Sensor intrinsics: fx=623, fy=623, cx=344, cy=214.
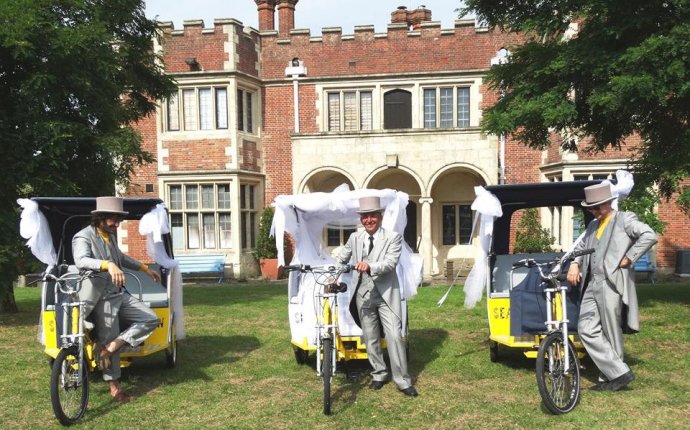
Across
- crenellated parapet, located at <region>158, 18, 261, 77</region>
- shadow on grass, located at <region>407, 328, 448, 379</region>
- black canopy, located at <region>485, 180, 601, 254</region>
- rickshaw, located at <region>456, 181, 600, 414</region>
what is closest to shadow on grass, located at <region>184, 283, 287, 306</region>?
shadow on grass, located at <region>407, 328, 448, 379</region>

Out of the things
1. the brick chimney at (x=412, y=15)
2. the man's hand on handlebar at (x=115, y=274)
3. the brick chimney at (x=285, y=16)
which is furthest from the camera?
the brick chimney at (x=412, y=15)

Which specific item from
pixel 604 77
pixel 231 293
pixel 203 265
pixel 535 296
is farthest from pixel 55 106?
pixel 604 77

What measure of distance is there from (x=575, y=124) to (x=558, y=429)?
779 centimetres

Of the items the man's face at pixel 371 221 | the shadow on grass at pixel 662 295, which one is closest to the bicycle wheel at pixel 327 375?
the man's face at pixel 371 221

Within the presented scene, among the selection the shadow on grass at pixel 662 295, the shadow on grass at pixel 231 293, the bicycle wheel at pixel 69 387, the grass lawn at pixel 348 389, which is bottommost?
the shadow on grass at pixel 231 293

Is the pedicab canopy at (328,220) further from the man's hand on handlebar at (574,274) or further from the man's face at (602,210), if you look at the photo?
the man's face at (602,210)

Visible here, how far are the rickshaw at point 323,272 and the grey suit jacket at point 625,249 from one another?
7.17ft

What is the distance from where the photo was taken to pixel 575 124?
463 inches

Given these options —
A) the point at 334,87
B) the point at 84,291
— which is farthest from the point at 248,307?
the point at 334,87

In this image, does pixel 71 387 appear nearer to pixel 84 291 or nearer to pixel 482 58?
pixel 84 291

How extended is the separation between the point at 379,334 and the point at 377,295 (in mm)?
456

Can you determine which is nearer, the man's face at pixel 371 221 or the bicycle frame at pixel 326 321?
the bicycle frame at pixel 326 321

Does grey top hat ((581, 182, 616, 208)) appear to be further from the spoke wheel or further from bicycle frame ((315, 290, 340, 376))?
the spoke wheel

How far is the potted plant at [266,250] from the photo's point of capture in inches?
790
